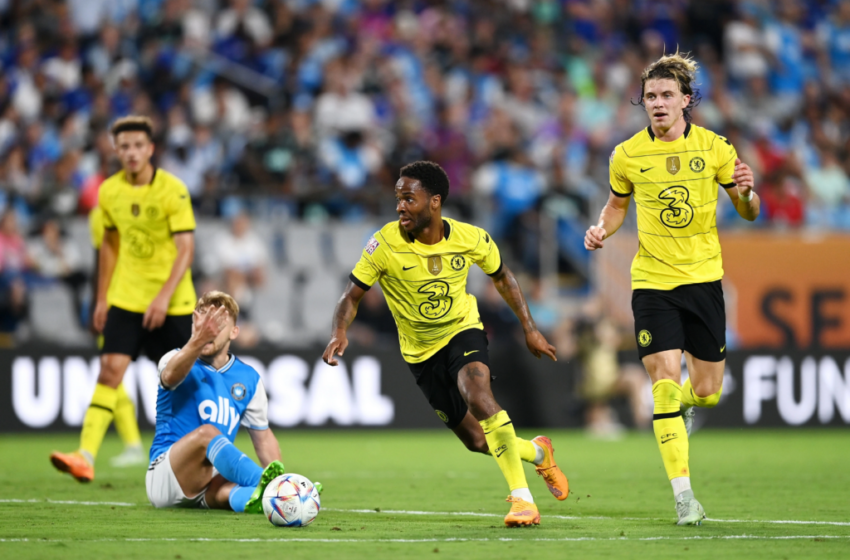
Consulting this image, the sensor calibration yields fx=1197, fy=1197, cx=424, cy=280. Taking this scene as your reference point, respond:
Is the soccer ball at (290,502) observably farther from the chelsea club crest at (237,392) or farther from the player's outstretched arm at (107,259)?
the player's outstretched arm at (107,259)

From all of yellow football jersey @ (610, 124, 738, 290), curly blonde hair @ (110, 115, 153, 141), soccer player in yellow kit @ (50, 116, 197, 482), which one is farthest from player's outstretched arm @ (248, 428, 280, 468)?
curly blonde hair @ (110, 115, 153, 141)

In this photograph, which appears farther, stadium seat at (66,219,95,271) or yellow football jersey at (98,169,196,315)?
stadium seat at (66,219,95,271)

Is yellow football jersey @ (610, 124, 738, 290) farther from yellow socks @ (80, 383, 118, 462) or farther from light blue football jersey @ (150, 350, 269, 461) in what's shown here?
yellow socks @ (80, 383, 118, 462)

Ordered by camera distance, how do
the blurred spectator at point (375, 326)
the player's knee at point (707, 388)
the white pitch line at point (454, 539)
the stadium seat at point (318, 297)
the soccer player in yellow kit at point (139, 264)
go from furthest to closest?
the blurred spectator at point (375, 326)
the stadium seat at point (318, 297)
the soccer player in yellow kit at point (139, 264)
the player's knee at point (707, 388)
the white pitch line at point (454, 539)

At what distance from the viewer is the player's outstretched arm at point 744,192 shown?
6793 millimetres

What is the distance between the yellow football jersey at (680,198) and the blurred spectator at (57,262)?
935 cm

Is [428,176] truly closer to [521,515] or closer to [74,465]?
[521,515]

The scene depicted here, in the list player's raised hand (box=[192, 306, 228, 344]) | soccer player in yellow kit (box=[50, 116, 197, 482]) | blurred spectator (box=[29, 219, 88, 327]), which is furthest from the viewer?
blurred spectator (box=[29, 219, 88, 327])

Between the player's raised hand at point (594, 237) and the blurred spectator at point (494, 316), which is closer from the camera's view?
the player's raised hand at point (594, 237)

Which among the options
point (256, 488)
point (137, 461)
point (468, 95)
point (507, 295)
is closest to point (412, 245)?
point (507, 295)

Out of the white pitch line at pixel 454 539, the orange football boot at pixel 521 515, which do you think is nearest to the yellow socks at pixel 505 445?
the orange football boot at pixel 521 515

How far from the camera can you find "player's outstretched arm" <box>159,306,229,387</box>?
6.60 meters

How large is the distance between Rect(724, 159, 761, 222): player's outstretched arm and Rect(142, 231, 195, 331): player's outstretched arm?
161 inches

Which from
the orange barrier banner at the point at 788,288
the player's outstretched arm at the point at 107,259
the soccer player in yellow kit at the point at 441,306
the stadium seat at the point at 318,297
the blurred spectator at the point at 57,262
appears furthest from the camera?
the orange barrier banner at the point at 788,288
